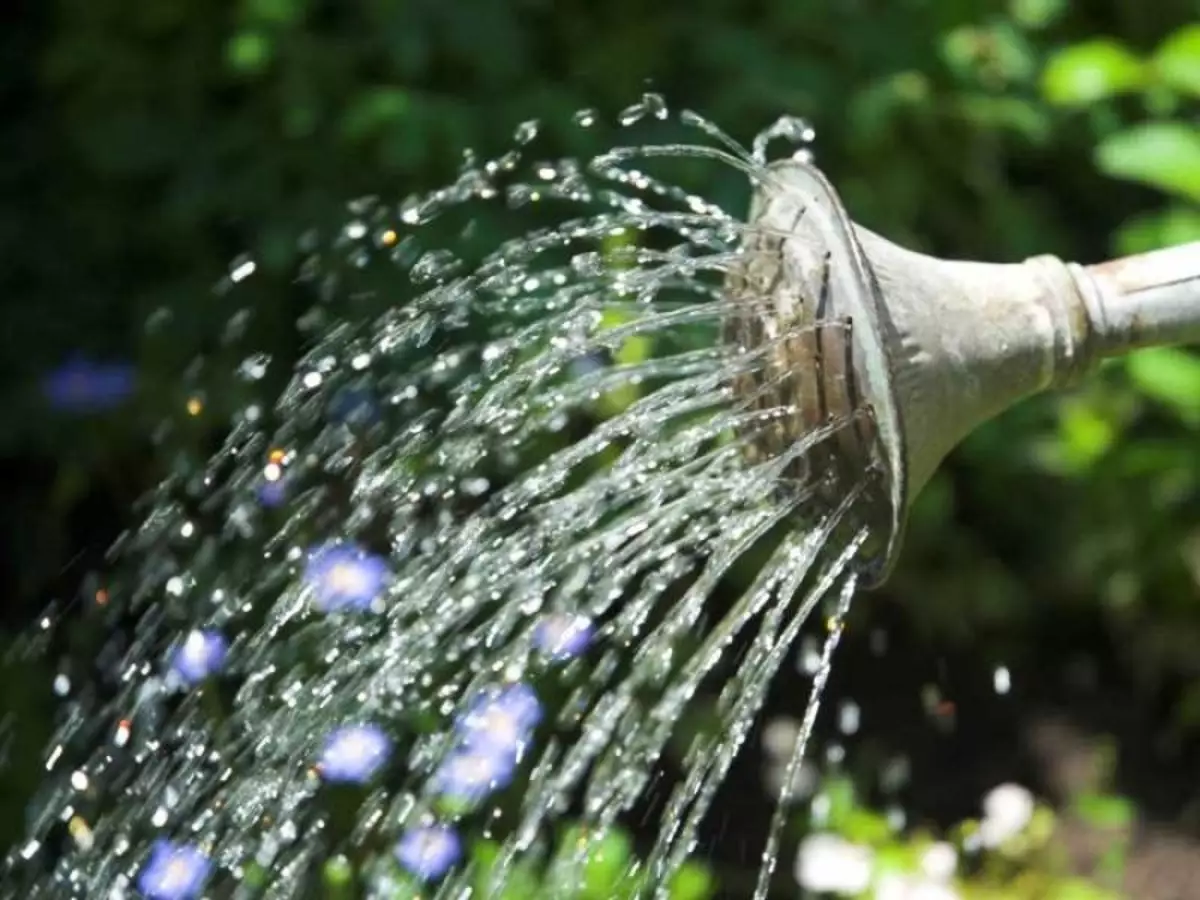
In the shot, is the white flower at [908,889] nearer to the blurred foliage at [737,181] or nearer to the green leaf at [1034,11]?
the blurred foliage at [737,181]

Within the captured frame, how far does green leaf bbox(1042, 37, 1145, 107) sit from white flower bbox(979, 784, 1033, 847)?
0.76 metres

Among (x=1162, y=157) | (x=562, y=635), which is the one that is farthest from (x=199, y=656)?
(x=1162, y=157)

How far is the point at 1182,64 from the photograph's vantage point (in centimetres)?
189

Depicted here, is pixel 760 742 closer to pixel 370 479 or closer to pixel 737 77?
pixel 370 479

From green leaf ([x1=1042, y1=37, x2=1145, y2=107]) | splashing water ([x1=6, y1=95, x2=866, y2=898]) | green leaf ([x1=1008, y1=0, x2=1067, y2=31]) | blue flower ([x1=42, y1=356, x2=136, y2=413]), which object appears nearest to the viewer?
splashing water ([x1=6, y1=95, x2=866, y2=898])

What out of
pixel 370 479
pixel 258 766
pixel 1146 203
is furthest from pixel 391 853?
pixel 1146 203

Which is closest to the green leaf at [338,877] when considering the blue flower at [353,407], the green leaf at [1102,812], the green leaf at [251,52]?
the blue flower at [353,407]

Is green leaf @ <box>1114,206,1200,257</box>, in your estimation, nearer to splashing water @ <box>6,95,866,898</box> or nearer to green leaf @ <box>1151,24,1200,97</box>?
green leaf @ <box>1151,24,1200,97</box>

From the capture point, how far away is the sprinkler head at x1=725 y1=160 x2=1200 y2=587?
1067mm

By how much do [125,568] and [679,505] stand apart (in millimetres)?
1253

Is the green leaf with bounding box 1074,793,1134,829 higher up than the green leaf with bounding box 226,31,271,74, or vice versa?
the green leaf with bounding box 226,31,271,74

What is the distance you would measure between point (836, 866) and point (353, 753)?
1.63 feet

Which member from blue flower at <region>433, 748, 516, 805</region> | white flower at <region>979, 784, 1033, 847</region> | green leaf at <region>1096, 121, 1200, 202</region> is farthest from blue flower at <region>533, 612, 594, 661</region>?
green leaf at <region>1096, 121, 1200, 202</region>

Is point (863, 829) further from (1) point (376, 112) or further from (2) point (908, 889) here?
(1) point (376, 112)
